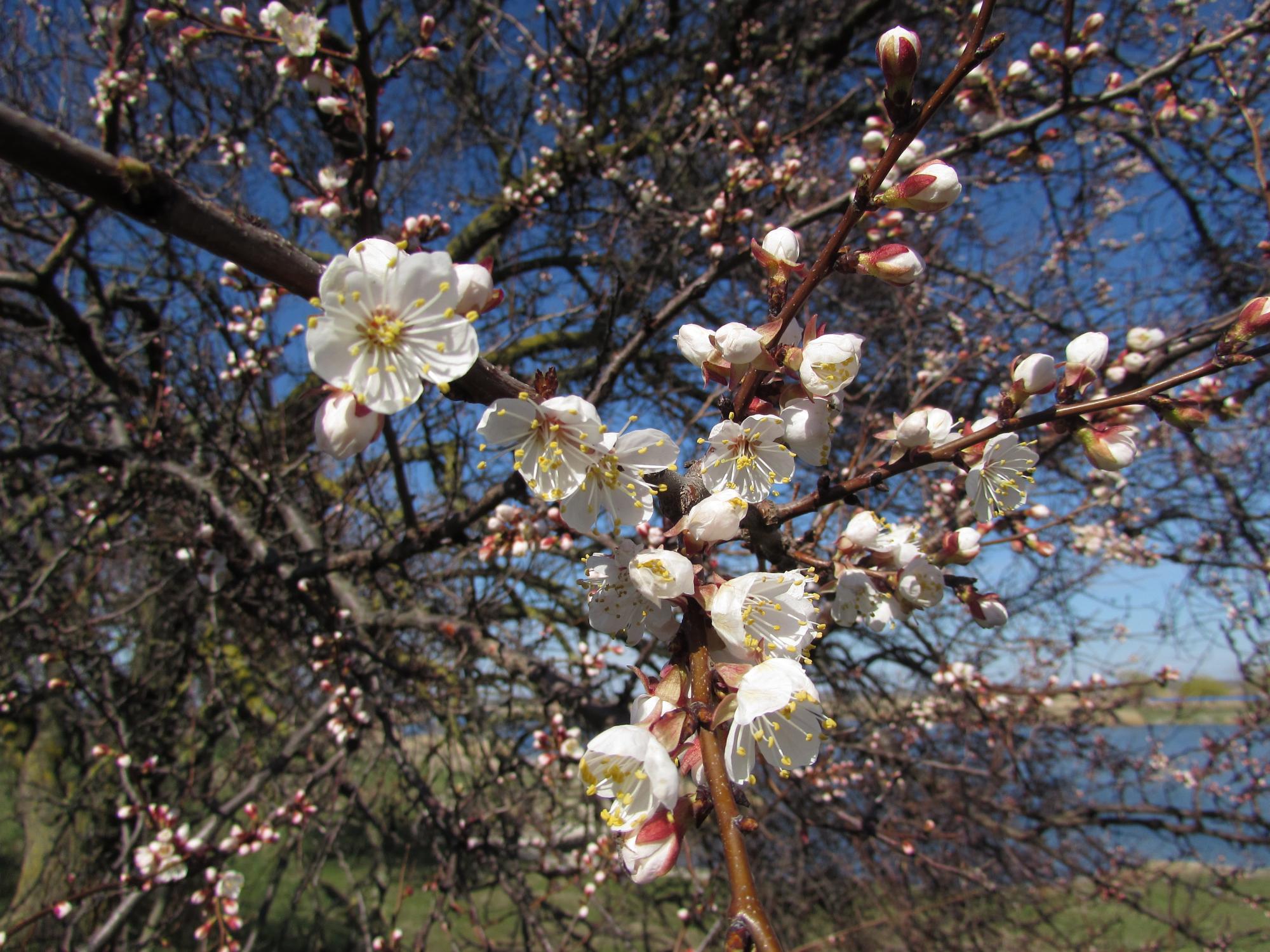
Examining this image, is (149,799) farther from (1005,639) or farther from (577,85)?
(1005,639)

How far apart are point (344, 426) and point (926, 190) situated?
0.97 m

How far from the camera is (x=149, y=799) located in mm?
3797

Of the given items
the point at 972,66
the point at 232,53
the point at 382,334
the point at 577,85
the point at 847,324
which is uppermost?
the point at 232,53

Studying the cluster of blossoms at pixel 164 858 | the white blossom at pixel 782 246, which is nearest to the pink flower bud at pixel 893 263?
the white blossom at pixel 782 246

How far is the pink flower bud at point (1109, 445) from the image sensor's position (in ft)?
3.78

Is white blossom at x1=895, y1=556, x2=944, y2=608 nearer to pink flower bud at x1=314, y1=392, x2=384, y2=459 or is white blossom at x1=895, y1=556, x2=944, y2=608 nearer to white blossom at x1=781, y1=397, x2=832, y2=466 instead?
white blossom at x1=781, y1=397, x2=832, y2=466

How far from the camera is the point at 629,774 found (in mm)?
1005

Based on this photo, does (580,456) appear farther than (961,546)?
No

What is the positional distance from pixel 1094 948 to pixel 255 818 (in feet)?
19.5

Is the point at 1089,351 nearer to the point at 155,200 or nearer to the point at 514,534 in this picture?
the point at 155,200

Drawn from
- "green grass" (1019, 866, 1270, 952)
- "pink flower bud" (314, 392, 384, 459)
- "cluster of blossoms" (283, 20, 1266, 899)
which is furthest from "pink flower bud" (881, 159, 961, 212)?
Answer: "green grass" (1019, 866, 1270, 952)

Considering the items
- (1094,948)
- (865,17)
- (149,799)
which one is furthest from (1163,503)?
(149,799)

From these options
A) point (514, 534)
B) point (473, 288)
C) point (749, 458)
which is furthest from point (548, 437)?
point (514, 534)

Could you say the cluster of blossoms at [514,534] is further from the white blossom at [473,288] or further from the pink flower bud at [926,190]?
the pink flower bud at [926,190]
